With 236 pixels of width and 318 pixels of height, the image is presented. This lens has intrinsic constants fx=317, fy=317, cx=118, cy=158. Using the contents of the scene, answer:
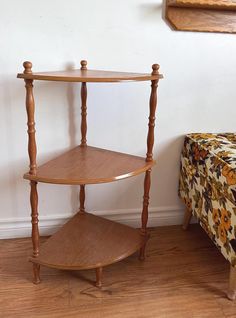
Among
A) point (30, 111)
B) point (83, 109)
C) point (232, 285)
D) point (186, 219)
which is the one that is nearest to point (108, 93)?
point (83, 109)

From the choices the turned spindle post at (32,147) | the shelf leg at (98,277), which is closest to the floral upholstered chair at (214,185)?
the shelf leg at (98,277)

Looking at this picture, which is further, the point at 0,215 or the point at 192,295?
the point at 0,215

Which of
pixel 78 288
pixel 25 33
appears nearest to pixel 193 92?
pixel 25 33

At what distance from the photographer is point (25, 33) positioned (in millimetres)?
1269

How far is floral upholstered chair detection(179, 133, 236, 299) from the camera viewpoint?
1134 millimetres

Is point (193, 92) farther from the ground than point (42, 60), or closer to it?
closer to it

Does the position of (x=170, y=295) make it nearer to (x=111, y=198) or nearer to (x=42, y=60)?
(x=111, y=198)

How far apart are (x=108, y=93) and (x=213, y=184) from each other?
0.60 m

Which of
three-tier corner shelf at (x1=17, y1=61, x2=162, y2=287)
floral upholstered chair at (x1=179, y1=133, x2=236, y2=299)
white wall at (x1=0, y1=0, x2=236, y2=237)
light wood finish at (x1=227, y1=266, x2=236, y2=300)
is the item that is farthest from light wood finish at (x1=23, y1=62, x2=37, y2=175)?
light wood finish at (x1=227, y1=266, x2=236, y2=300)

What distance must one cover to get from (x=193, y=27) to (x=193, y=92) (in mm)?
282

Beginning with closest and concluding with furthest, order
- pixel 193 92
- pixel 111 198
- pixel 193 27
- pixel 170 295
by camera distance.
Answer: pixel 170 295 → pixel 193 27 → pixel 193 92 → pixel 111 198

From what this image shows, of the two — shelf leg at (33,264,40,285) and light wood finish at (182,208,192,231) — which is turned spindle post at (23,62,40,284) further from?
light wood finish at (182,208,192,231)

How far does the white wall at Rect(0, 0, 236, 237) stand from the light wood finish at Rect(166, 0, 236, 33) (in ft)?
0.13

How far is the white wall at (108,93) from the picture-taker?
1287mm
